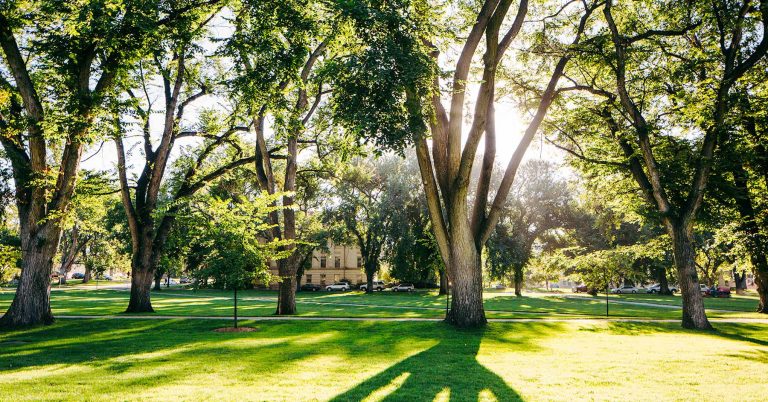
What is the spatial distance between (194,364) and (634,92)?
18.2 meters

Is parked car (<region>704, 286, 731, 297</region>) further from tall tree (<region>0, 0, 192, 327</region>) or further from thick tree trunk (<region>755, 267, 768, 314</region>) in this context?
tall tree (<region>0, 0, 192, 327</region>)

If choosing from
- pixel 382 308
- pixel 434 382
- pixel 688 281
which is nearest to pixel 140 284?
pixel 382 308

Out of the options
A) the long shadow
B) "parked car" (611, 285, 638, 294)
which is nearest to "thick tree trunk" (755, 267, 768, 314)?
the long shadow

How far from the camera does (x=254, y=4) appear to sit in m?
Result: 12.8

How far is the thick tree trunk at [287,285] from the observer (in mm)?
18453

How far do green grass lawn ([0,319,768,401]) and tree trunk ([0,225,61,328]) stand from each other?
123 centimetres

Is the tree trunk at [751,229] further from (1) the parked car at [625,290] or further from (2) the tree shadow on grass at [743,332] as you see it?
(1) the parked car at [625,290]

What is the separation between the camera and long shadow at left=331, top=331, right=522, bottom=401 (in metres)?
6.51

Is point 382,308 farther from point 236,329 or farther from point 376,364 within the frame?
point 376,364

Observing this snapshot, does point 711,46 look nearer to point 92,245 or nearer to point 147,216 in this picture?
point 147,216

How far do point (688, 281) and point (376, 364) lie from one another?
43.5 ft

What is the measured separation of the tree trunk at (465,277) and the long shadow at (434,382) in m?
4.13

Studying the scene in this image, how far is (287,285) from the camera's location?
18.8 meters

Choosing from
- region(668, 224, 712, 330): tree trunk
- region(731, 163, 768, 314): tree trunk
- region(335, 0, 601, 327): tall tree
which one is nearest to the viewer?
region(335, 0, 601, 327): tall tree
